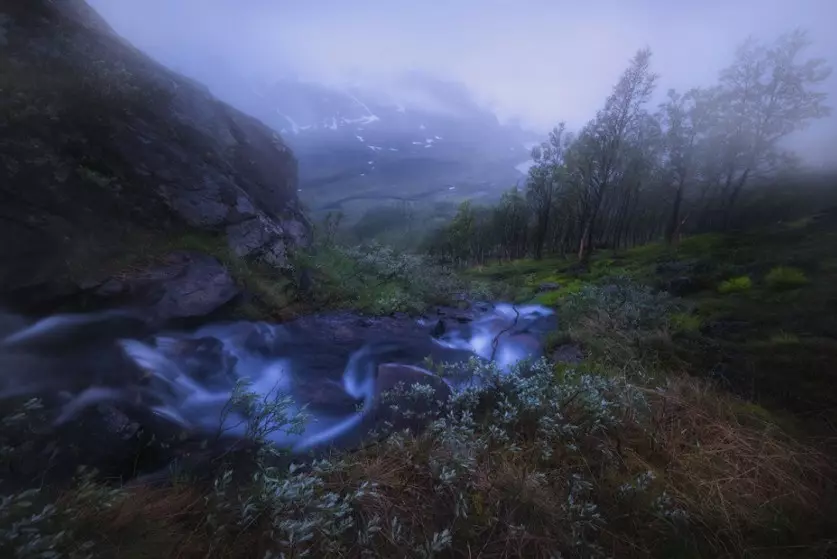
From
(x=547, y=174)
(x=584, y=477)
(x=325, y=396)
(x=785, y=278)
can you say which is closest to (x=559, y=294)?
(x=785, y=278)

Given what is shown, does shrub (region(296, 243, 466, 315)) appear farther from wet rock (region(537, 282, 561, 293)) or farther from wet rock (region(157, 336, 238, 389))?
wet rock (region(157, 336, 238, 389))

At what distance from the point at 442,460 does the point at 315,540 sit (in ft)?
4.20

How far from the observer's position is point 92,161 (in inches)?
307

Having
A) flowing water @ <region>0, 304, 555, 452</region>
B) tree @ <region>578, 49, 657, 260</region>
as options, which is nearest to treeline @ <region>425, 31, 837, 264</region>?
tree @ <region>578, 49, 657, 260</region>

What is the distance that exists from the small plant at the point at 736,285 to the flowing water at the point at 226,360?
3649 millimetres

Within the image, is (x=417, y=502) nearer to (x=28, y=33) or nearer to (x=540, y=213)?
(x=28, y=33)

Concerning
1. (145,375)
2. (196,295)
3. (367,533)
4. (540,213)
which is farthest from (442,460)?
(540,213)

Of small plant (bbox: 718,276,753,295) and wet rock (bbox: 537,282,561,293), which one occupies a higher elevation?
small plant (bbox: 718,276,753,295)

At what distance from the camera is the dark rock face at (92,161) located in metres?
6.23

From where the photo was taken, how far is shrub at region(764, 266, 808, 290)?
5352mm

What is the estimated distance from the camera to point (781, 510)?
3.05 meters

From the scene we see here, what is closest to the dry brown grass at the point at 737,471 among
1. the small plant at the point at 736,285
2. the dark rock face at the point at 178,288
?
the small plant at the point at 736,285

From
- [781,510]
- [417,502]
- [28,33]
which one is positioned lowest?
[417,502]

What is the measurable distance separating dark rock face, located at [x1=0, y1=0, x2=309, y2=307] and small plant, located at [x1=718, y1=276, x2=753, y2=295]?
35.7 ft
